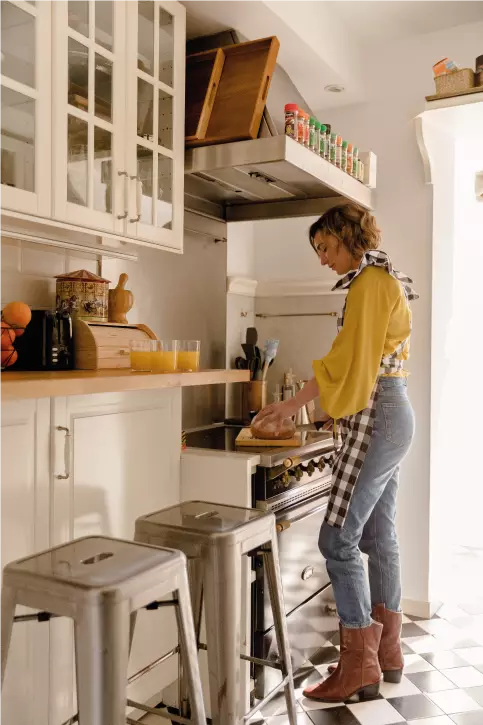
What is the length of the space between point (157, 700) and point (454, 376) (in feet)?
7.68

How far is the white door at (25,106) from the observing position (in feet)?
5.23

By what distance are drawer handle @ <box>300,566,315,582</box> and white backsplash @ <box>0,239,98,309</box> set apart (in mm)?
1341

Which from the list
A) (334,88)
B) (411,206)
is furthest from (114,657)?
(334,88)

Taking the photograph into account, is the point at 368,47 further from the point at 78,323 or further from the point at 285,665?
the point at 285,665

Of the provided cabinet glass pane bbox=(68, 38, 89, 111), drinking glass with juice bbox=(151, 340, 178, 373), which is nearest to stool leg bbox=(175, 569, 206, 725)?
drinking glass with juice bbox=(151, 340, 178, 373)

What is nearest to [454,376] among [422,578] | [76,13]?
[422,578]

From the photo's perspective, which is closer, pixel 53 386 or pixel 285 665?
pixel 53 386

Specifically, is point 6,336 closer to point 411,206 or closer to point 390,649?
point 390,649

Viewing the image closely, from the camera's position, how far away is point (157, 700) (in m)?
2.33

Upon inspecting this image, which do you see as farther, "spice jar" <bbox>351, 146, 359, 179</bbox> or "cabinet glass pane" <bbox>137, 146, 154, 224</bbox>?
"spice jar" <bbox>351, 146, 359, 179</bbox>

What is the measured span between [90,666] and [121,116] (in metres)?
1.49

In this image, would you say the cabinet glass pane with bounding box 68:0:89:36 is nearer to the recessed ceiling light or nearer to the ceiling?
the ceiling

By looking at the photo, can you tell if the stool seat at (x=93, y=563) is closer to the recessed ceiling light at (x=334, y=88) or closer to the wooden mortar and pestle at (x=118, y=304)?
the wooden mortar and pestle at (x=118, y=304)

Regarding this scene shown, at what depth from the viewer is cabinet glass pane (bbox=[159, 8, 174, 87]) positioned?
219 centimetres
